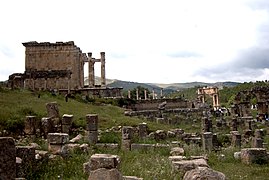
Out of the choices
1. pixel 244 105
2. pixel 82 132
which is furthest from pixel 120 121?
pixel 244 105

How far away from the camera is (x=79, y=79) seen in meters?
60.9

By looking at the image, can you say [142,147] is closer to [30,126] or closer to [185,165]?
[30,126]

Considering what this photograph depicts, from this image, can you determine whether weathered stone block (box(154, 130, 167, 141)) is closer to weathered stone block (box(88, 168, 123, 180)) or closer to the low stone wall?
weathered stone block (box(88, 168, 123, 180))

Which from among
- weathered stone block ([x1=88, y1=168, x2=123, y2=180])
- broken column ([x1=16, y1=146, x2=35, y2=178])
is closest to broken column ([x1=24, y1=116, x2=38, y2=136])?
broken column ([x1=16, y1=146, x2=35, y2=178])

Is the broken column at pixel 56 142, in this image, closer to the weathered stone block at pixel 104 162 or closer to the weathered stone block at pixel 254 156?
the weathered stone block at pixel 104 162

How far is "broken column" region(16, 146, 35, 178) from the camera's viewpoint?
973 centimetres

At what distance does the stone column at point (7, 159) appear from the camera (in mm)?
7910

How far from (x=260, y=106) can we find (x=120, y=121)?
23.5m

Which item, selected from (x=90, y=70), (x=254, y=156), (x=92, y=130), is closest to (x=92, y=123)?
(x=92, y=130)

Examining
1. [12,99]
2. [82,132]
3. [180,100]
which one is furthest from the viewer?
[180,100]

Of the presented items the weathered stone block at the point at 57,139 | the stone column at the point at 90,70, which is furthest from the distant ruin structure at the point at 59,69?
the weathered stone block at the point at 57,139

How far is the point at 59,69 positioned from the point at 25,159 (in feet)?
164

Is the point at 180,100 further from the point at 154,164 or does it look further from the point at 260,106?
the point at 154,164

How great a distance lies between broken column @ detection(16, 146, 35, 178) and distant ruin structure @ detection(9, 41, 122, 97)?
143 feet
